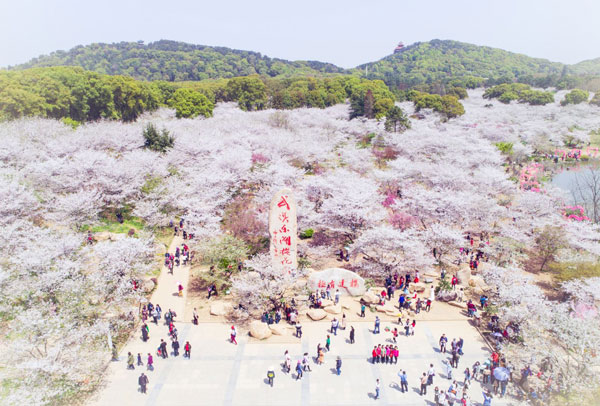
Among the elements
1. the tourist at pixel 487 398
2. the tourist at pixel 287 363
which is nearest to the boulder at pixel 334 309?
the tourist at pixel 287 363

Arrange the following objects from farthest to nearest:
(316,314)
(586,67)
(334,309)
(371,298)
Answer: (586,67) → (371,298) → (334,309) → (316,314)

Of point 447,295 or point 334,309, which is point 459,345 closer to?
point 447,295

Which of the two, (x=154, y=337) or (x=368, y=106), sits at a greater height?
(x=368, y=106)

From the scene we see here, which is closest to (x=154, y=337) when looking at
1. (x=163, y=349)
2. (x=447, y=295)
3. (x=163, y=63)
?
(x=163, y=349)

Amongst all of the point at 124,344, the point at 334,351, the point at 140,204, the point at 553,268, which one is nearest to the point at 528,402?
the point at 334,351

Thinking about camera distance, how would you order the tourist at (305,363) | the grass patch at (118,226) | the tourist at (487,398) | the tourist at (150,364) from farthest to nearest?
the grass patch at (118,226), the tourist at (305,363), the tourist at (150,364), the tourist at (487,398)

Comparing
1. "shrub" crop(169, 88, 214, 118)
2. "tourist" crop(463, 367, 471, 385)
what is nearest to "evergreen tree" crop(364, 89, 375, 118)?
"shrub" crop(169, 88, 214, 118)

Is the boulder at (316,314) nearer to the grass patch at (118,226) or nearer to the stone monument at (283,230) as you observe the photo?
the stone monument at (283,230)
